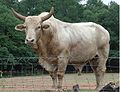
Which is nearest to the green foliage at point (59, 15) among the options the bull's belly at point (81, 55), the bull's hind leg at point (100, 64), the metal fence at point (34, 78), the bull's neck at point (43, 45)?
the metal fence at point (34, 78)

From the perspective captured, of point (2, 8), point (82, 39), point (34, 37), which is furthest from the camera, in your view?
point (2, 8)

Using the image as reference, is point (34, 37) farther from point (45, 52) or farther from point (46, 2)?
point (46, 2)

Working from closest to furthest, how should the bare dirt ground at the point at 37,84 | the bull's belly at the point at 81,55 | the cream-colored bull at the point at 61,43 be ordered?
the cream-colored bull at the point at 61,43
the bull's belly at the point at 81,55
the bare dirt ground at the point at 37,84

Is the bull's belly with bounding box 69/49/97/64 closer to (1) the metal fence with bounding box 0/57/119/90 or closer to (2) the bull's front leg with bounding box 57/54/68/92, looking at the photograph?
(2) the bull's front leg with bounding box 57/54/68/92

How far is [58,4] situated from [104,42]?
51.7m

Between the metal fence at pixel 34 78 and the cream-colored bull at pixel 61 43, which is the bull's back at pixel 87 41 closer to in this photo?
the cream-colored bull at pixel 61 43

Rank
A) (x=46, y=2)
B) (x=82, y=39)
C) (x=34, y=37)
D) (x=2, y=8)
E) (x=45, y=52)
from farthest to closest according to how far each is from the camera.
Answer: (x=46, y=2) < (x=2, y=8) < (x=82, y=39) < (x=45, y=52) < (x=34, y=37)

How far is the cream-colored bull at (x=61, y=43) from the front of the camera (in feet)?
30.9

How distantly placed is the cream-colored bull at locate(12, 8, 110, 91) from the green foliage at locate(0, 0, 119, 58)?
30482mm

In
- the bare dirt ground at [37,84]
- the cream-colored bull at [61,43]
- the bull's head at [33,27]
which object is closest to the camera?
the bull's head at [33,27]

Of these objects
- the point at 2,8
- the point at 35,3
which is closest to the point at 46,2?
the point at 35,3

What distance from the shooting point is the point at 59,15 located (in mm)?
60438

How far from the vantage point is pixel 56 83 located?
1020cm

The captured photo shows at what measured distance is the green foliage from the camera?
4538cm
